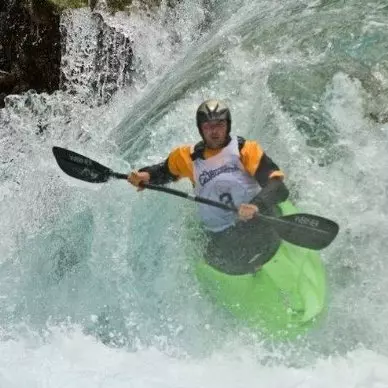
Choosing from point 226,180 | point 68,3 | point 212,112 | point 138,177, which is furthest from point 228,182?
point 68,3

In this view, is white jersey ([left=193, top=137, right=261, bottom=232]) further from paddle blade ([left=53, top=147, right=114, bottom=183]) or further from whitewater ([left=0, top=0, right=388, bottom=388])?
paddle blade ([left=53, top=147, right=114, bottom=183])

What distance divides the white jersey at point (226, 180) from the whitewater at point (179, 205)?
0.57 m

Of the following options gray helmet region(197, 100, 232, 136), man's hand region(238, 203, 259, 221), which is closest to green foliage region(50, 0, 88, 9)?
gray helmet region(197, 100, 232, 136)

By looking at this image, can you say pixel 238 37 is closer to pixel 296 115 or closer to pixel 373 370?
pixel 296 115

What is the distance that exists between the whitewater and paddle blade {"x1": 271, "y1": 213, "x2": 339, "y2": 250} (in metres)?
0.67

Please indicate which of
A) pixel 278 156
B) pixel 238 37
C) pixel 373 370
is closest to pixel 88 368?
pixel 373 370

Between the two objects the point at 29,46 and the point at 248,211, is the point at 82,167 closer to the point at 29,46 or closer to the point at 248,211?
the point at 248,211

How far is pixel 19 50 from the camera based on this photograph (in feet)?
26.8

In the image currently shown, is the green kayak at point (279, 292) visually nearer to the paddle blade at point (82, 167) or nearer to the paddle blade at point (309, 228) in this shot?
the paddle blade at point (309, 228)

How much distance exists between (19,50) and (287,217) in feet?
16.1

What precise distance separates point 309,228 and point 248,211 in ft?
1.35

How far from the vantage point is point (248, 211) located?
428 cm

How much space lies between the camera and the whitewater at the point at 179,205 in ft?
15.0

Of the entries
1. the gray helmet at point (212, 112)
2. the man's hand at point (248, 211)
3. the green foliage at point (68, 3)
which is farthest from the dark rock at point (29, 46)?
the man's hand at point (248, 211)
